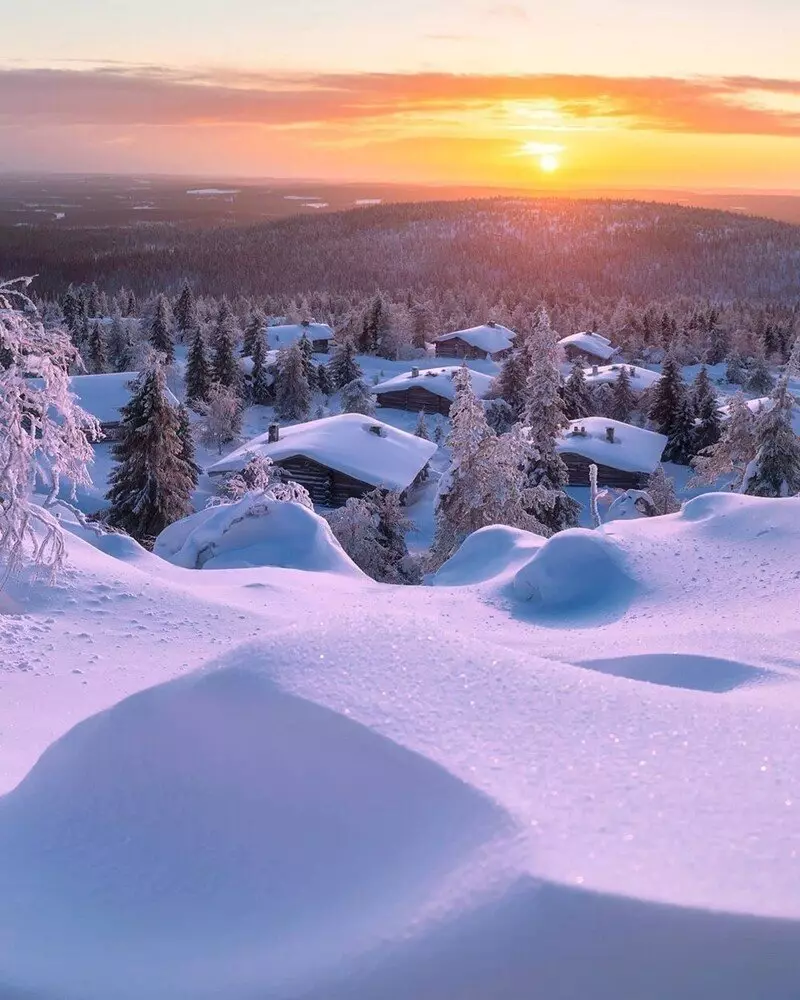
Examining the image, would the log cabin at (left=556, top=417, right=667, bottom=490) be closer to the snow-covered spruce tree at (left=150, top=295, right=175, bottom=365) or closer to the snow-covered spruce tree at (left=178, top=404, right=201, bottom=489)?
the snow-covered spruce tree at (left=178, top=404, right=201, bottom=489)

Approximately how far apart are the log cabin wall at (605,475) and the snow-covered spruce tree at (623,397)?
14.8 m

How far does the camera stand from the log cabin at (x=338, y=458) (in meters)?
35.4

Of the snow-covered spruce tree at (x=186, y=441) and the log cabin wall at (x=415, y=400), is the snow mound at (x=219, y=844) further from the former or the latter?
the log cabin wall at (x=415, y=400)

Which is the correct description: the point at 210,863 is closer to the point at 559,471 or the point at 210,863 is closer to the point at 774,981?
the point at 774,981

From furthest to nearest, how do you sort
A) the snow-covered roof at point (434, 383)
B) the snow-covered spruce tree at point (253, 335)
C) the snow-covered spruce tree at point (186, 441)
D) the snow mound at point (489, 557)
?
the snow-covered spruce tree at point (253, 335), the snow-covered roof at point (434, 383), the snow-covered spruce tree at point (186, 441), the snow mound at point (489, 557)

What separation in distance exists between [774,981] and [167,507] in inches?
1076

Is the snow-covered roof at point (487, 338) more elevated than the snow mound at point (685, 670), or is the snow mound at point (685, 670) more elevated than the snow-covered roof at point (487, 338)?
the snow mound at point (685, 670)

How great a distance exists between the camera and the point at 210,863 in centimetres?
508

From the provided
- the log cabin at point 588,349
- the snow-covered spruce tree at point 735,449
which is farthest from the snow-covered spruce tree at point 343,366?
the snow-covered spruce tree at point 735,449

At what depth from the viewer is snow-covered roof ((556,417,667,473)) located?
139 ft

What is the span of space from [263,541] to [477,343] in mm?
59042

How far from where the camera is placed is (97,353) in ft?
219

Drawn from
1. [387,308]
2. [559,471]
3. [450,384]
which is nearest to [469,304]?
[387,308]

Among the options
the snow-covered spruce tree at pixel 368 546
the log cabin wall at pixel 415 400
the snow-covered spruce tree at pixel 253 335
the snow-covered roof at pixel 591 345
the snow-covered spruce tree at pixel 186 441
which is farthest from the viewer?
the snow-covered roof at pixel 591 345
